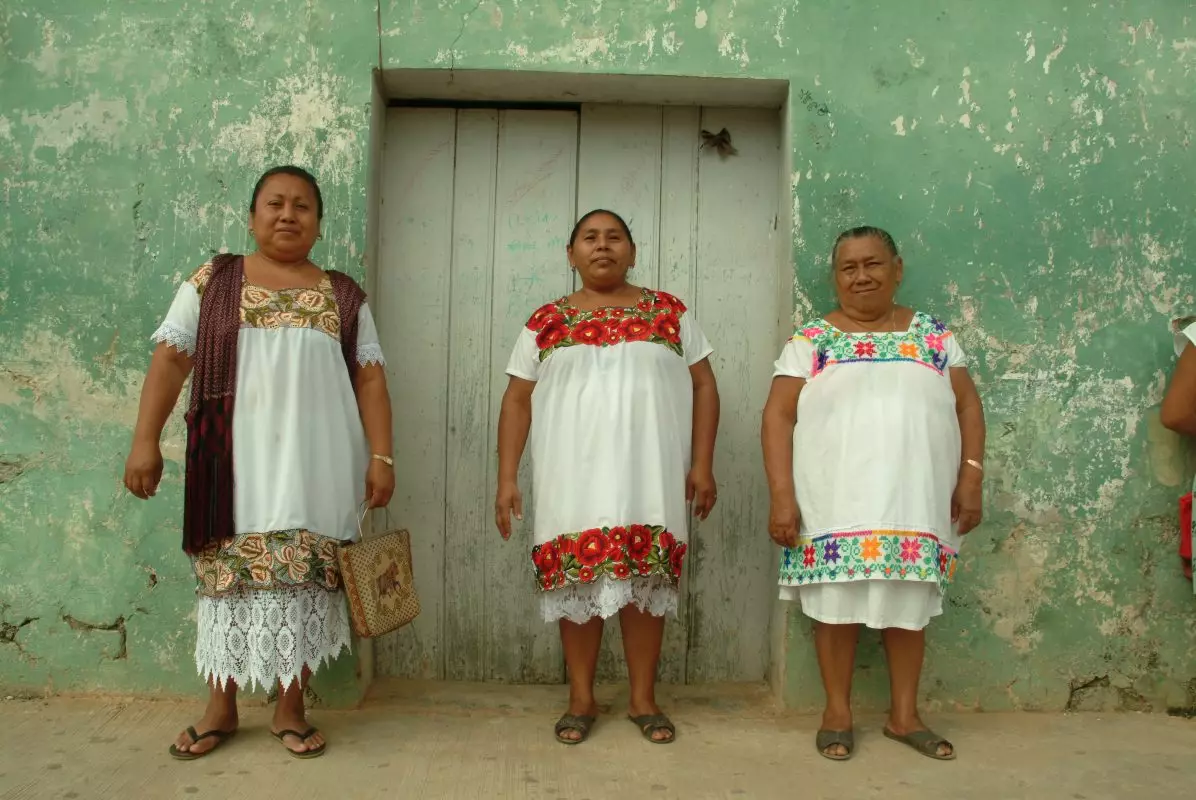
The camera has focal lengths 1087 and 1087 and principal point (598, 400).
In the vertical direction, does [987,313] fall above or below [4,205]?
below

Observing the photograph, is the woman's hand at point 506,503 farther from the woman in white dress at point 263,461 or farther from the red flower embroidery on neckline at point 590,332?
the red flower embroidery on neckline at point 590,332

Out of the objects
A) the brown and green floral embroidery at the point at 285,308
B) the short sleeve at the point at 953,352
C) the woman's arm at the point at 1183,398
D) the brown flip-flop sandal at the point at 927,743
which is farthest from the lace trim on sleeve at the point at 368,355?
the woman's arm at the point at 1183,398

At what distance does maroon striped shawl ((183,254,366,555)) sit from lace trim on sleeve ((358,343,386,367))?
0.38m

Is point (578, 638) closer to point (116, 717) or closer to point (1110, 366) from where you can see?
point (116, 717)

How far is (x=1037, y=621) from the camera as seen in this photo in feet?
12.5

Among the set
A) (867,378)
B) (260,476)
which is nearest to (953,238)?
(867,378)

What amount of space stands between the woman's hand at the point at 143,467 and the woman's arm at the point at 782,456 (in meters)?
1.84

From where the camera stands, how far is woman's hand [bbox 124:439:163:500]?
312 centimetres

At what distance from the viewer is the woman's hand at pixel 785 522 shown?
3400mm

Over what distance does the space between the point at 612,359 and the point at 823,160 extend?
1.09 metres

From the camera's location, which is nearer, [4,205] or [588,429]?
[588,429]

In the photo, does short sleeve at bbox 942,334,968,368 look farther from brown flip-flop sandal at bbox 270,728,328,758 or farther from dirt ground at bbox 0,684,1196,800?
brown flip-flop sandal at bbox 270,728,328,758

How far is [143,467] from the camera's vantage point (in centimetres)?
312

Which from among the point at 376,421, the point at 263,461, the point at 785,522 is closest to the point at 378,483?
the point at 376,421
